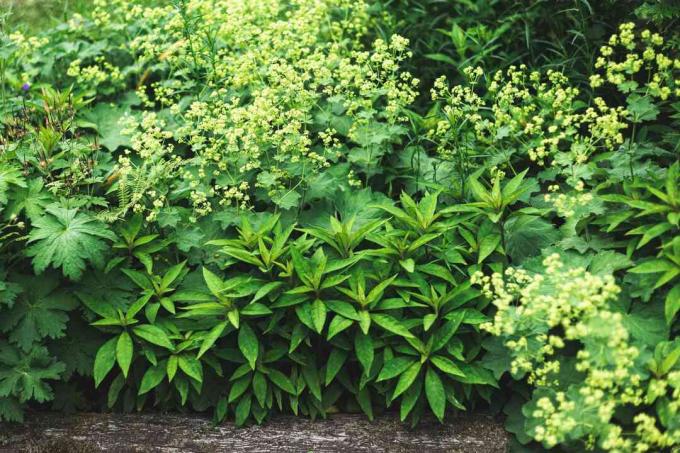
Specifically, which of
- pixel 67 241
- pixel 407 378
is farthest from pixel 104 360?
pixel 407 378

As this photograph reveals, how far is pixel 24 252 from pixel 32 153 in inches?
27.4

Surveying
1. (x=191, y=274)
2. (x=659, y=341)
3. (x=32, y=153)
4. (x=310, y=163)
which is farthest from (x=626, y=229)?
(x=32, y=153)

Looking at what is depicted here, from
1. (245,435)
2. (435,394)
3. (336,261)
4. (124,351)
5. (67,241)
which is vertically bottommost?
(245,435)

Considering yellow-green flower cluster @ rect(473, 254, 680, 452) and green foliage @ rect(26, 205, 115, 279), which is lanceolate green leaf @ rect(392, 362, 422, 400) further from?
green foliage @ rect(26, 205, 115, 279)

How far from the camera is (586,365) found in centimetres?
305

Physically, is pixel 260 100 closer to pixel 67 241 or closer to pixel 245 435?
pixel 67 241

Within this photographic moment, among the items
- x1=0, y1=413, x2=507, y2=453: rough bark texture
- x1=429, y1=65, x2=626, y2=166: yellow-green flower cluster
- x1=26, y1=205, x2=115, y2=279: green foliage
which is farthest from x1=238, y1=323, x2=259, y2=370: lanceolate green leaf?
x1=429, y1=65, x2=626, y2=166: yellow-green flower cluster

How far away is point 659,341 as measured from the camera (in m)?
3.52

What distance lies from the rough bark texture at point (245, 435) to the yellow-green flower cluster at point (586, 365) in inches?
16.3

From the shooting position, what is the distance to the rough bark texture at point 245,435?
374 centimetres

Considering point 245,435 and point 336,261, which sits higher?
point 336,261

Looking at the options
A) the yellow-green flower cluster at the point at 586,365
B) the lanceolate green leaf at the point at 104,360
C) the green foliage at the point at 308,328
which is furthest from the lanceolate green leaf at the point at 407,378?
the lanceolate green leaf at the point at 104,360

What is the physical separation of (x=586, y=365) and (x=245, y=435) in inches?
68.1

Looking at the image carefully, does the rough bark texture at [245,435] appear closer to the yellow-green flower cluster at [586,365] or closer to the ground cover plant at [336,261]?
the ground cover plant at [336,261]
